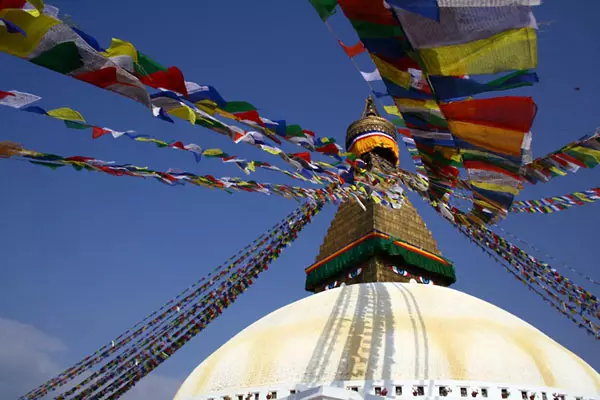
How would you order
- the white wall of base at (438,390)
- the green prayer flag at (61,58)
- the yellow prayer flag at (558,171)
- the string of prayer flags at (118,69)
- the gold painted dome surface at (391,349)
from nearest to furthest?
the string of prayer flags at (118,69) → the green prayer flag at (61,58) → the white wall of base at (438,390) → the gold painted dome surface at (391,349) → the yellow prayer flag at (558,171)

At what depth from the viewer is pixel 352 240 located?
11406mm

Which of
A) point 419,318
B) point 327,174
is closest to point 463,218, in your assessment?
point 419,318

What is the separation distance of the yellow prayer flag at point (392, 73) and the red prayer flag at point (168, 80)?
167 centimetres

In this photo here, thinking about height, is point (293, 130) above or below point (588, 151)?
below

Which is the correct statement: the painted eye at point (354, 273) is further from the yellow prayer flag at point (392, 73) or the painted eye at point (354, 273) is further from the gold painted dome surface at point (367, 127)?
the yellow prayer flag at point (392, 73)

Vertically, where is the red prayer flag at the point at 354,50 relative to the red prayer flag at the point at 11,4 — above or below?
above

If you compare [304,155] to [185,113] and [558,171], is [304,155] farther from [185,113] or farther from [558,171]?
[558,171]

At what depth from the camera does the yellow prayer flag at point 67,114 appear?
3324 millimetres

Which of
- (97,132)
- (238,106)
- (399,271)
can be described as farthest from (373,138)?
(97,132)

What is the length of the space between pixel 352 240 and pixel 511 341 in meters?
5.76

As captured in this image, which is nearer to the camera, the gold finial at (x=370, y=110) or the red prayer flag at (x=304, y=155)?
the red prayer flag at (x=304, y=155)

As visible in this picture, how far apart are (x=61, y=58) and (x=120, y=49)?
402 millimetres

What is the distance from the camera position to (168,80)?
3.35 metres

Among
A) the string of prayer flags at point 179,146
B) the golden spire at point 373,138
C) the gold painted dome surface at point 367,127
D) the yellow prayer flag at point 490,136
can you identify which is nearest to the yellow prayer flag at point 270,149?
the string of prayer flags at point 179,146
